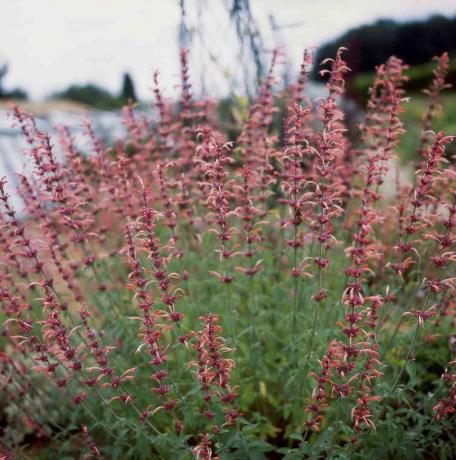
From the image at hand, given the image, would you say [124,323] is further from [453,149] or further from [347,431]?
[453,149]

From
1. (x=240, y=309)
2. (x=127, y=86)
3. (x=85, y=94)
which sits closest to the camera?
(x=240, y=309)

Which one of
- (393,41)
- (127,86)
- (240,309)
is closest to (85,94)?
(127,86)

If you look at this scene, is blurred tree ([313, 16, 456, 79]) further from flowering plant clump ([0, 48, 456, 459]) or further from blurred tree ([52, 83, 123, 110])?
flowering plant clump ([0, 48, 456, 459])

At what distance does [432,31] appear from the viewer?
20.9 meters

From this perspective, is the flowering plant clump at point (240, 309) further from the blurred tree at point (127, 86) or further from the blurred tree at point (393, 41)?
the blurred tree at point (393, 41)

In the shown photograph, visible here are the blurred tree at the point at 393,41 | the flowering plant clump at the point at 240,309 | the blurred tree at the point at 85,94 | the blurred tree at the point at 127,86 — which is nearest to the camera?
the flowering plant clump at the point at 240,309

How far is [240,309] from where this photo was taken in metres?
5.53

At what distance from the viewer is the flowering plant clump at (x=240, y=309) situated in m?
3.30

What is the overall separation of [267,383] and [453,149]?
43.0ft

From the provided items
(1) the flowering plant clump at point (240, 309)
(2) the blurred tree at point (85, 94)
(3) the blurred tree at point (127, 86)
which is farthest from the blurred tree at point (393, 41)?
(1) the flowering plant clump at point (240, 309)

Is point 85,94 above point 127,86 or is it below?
below

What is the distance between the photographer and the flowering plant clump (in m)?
3.30

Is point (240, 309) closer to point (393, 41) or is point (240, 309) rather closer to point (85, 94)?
point (85, 94)

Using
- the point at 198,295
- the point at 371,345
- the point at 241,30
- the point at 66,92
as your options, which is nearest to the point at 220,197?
the point at 371,345
